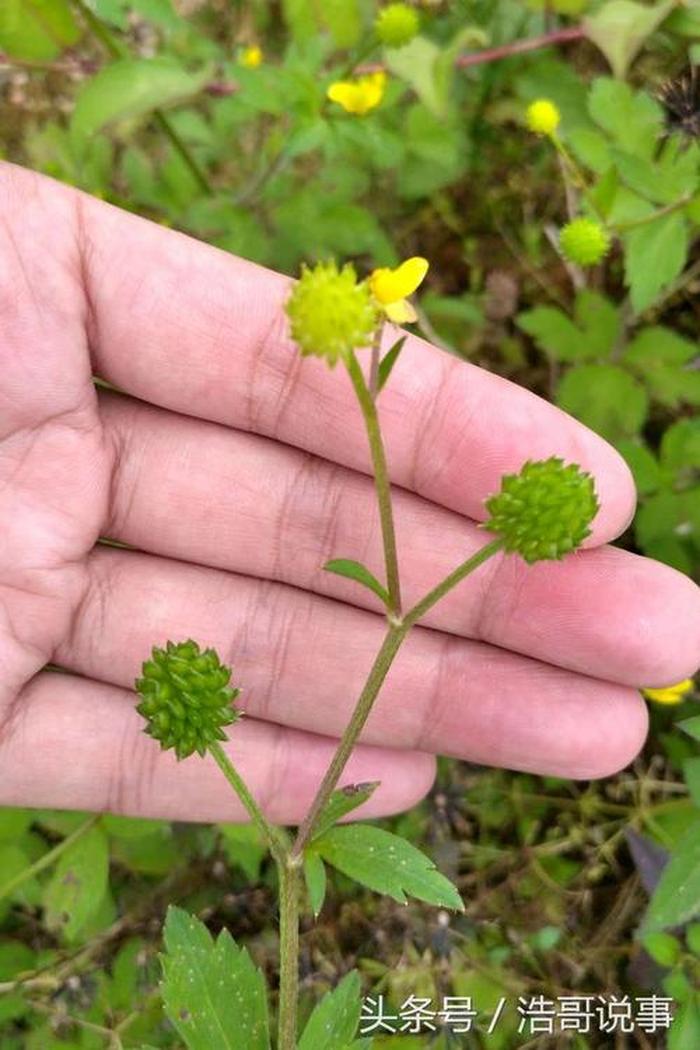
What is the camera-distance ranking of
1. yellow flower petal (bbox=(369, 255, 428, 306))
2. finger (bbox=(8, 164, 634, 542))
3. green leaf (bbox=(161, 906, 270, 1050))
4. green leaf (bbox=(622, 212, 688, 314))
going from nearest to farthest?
yellow flower petal (bbox=(369, 255, 428, 306))
green leaf (bbox=(161, 906, 270, 1050))
finger (bbox=(8, 164, 634, 542))
green leaf (bbox=(622, 212, 688, 314))

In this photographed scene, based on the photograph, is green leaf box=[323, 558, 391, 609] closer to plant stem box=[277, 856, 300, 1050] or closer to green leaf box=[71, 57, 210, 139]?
plant stem box=[277, 856, 300, 1050]

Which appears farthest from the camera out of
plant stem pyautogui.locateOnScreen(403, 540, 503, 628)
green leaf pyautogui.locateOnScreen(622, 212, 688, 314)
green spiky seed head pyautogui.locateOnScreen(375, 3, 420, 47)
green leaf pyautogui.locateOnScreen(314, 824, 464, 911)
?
green spiky seed head pyautogui.locateOnScreen(375, 3, 420, 47)

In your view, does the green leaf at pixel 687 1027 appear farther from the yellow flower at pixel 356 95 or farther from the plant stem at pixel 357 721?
the yellow flower at pixel 356 95

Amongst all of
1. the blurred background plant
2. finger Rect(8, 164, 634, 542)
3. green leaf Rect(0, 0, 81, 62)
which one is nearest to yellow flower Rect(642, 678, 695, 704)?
the blurred background plant

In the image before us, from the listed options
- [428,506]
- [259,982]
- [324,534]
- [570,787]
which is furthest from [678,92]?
[259,982]

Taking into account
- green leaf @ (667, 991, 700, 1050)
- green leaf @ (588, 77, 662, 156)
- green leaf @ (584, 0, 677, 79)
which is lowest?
green leaf @ (667, 991, 700, 1050)

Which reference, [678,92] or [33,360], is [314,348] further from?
[678,92]

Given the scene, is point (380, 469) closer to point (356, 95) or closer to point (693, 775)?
point (693, 775)
